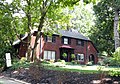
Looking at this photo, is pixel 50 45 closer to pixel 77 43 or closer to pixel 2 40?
pixel 77 43

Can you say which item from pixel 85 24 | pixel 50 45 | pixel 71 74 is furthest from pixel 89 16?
pixel 71 74

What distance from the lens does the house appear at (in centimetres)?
3922

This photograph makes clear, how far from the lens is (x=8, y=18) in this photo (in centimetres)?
2722

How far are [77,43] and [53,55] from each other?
23.0ft

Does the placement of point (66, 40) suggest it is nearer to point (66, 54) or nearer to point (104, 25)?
point (66, 54)

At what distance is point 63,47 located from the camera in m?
42.7

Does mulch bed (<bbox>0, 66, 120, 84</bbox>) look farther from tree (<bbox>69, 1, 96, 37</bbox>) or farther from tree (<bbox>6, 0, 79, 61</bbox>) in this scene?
tree (<bbox>69, 1, 96, 37</bbox>)

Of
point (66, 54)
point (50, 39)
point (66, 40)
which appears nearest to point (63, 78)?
point (50, 39)

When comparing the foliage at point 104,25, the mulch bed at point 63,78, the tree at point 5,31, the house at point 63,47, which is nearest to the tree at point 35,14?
the tree at point 5,31

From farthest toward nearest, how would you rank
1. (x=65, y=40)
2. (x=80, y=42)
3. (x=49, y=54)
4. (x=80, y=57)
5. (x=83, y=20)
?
(x=83, y=20), (x=80, y=42), (x=80, y=57), (x=65, y=40), (x=49, y=54)

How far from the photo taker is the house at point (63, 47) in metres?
39.2

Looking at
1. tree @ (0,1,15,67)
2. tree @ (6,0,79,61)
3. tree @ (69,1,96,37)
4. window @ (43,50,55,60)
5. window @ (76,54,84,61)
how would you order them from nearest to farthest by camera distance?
tree @ (6,0,79,61)
tree @ (0,1,15,67)
window @ (43,50,55,60)
window @ (76,54,84,61)
tree @ (69,1,96,37)

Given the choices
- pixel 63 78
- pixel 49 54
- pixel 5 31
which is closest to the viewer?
pixel 63 78

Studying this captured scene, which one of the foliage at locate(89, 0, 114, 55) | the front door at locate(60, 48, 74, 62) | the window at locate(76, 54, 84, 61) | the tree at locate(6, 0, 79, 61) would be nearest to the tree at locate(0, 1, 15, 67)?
the tree at locate(6, 0, 79, 61)
